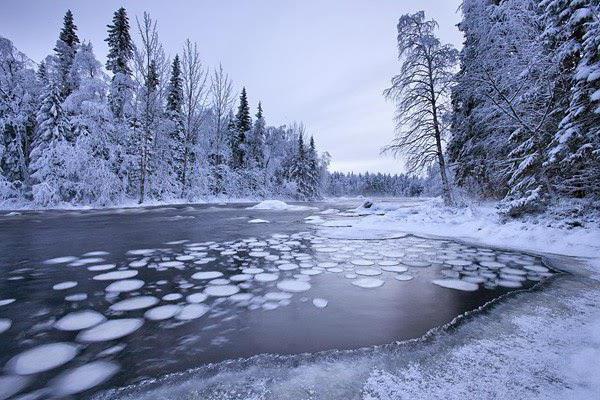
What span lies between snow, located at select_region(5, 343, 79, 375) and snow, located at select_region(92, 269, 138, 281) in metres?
1.63

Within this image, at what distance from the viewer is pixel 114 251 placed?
16.6 ft

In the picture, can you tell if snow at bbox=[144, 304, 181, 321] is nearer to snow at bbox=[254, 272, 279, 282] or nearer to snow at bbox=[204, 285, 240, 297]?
snow at bbox=[204, 285, 240, 297]

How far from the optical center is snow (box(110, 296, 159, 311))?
8.34 ft

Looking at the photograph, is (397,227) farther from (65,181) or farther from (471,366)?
(65,181)

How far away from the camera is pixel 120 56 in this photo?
21219mm

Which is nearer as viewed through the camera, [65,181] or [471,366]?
[471,366]

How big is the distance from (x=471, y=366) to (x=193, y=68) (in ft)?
91.9

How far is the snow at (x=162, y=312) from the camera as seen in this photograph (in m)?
2.36

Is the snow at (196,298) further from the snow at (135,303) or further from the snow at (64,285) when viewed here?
the snow at (64,285)

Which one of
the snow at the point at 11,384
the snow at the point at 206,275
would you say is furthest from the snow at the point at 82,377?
the snow at the point at 206,275

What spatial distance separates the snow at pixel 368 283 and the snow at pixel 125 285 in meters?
2.44

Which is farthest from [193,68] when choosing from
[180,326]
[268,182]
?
[180,326]

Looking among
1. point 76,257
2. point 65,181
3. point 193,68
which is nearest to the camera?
point 76,257

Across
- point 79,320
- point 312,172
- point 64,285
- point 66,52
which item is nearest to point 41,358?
point 79,320
